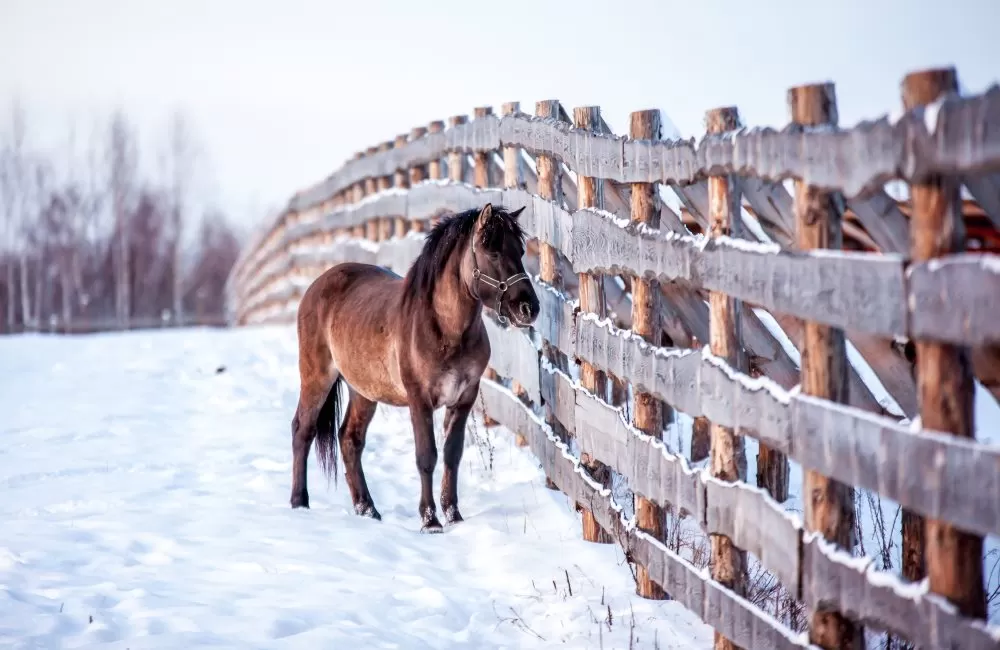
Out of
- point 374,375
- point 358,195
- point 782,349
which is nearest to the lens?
point 782,349

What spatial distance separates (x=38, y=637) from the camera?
150 inches

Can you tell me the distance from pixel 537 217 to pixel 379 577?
2.49 m

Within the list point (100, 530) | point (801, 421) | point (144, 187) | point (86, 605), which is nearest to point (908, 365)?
point (801, 421)

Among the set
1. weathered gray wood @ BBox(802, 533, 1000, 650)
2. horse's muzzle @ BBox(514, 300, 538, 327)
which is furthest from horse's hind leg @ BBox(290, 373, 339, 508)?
weathered gray wood @ BBox(802, 533, 1000, 650)

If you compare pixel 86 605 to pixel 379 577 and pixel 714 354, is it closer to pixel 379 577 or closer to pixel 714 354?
pixel 379 577

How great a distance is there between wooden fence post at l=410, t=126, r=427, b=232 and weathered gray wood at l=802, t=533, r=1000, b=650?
6.57 meters

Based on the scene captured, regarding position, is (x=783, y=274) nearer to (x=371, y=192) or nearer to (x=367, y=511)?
(x=367, y=511)

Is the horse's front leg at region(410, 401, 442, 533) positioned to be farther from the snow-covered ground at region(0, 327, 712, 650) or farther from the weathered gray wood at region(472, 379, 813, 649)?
the weathered gray wood at region(472, 379, 813, 649)

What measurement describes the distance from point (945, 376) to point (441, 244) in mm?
3720

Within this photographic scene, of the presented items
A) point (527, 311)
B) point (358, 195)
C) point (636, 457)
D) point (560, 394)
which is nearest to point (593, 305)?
point (527, 311)

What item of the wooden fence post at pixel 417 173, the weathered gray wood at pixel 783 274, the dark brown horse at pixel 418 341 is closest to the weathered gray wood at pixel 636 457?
the dark brown horse at pixel 418 341

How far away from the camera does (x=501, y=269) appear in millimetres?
5449

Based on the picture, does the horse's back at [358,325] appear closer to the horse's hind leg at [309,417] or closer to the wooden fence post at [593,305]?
the horse's hind leg at [309,417]

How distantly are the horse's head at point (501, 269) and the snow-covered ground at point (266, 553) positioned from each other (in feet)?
3.95
